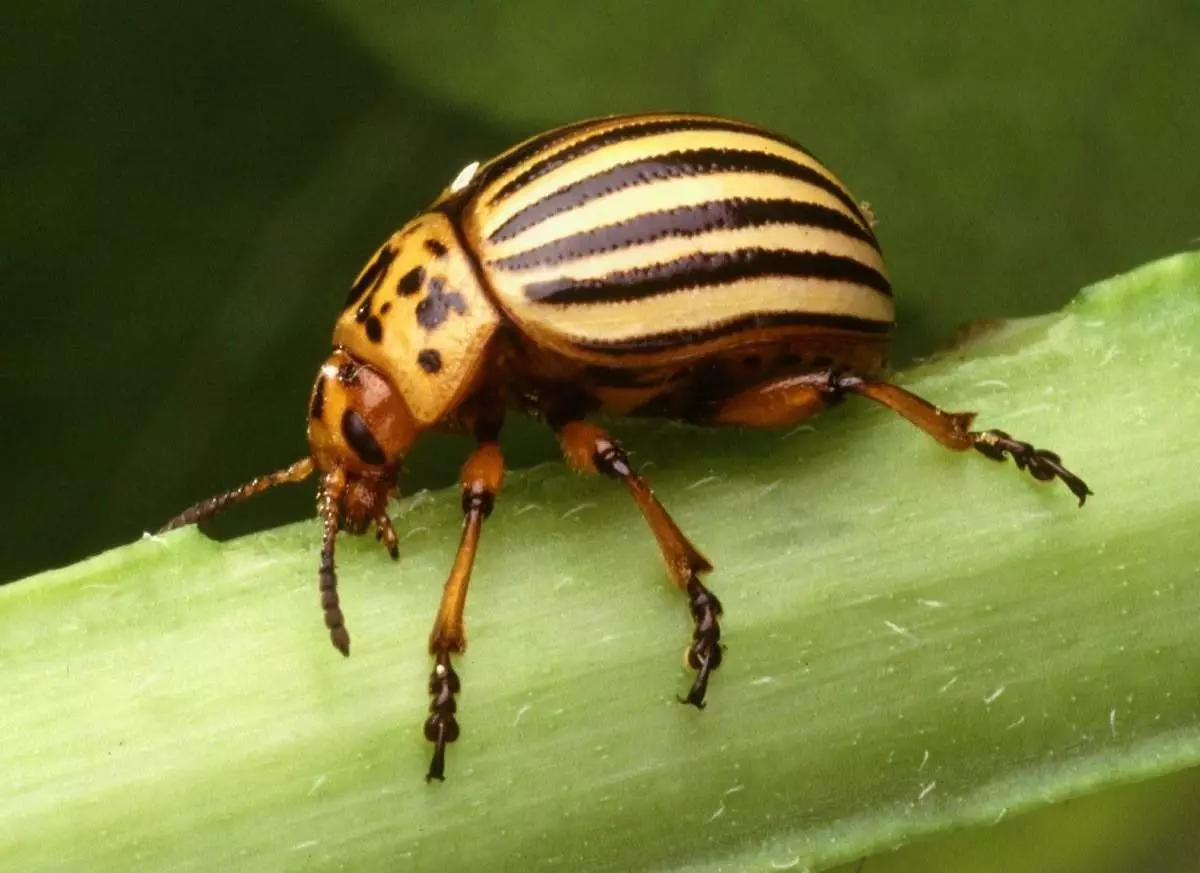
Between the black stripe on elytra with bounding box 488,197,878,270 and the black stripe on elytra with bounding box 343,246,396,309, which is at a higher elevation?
the black stripe on elytra with bounding box 488,197,878,270

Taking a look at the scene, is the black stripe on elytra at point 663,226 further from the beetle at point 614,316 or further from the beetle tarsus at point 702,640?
the beetle tarsus at point 702,640

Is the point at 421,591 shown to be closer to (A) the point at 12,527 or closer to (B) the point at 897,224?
(A) the point at 12,527

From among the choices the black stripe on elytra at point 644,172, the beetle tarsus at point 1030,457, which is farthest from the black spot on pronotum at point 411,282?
the beetle tarsus at point 1030,457

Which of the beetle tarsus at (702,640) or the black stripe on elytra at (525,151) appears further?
the black stripe on elytra at (525,151)

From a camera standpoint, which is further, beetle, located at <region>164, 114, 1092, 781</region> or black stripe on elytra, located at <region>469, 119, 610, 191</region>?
black stripe on elytra, located at <region>469, 119, 610, 191</region>

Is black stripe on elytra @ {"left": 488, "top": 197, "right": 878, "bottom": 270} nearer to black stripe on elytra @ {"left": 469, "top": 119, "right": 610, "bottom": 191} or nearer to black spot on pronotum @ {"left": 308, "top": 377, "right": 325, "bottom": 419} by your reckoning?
black stripe on elytra @ {"left": 469, "top": 119, "right": 610, "bottom": 191}

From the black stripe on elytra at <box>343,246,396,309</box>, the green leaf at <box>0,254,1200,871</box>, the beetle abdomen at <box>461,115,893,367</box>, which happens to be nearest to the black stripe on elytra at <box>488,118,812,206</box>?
the beetle abdomen at <box>461,115,893,367</box>

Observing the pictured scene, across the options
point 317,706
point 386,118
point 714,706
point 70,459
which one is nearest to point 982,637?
point 714,706
